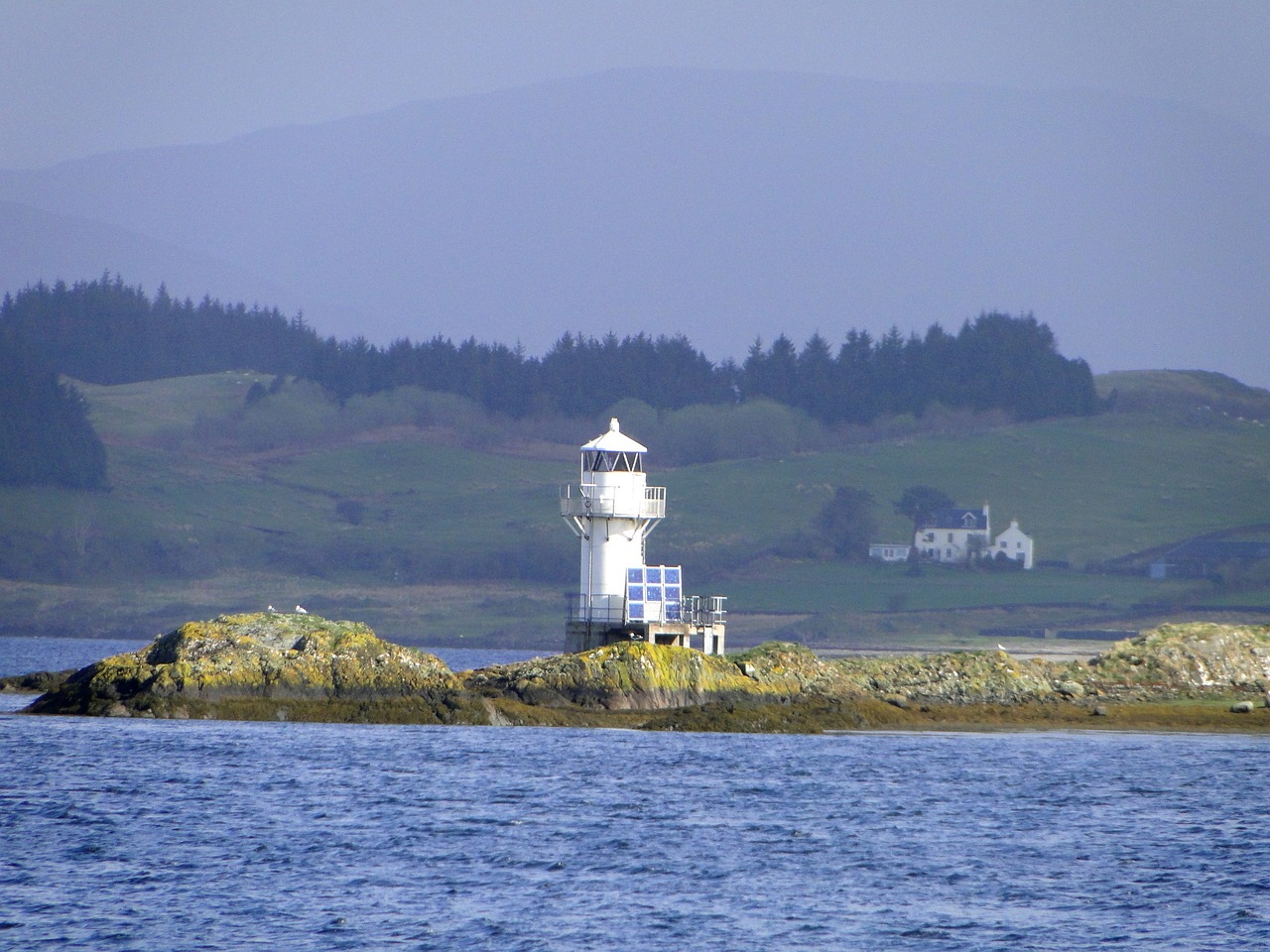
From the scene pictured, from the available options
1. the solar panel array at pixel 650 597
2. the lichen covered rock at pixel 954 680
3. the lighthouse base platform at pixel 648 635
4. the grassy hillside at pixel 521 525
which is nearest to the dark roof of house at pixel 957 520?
the grassy hillside at pixel 521 525

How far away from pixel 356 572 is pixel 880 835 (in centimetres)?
11485

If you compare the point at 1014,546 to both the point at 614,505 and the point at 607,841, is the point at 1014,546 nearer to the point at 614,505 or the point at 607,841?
the point at 614,505

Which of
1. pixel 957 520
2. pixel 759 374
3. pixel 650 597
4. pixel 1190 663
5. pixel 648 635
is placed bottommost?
pixel 1190 663

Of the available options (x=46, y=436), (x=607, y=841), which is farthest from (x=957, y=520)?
(x=607, y=841)

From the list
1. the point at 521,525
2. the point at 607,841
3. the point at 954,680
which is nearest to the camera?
the point at 607,841

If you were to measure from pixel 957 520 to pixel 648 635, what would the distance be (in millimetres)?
92050

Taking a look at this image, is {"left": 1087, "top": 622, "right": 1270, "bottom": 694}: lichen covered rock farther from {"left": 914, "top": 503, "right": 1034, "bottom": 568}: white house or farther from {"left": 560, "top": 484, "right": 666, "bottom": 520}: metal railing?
{"left": 914, "top": 503, "right": 1034, "bottom": 568}: white house

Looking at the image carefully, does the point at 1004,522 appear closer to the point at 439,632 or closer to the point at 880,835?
the point at 439,632

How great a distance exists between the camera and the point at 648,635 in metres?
45.4

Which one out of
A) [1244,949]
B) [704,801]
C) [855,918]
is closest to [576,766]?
[704,801]

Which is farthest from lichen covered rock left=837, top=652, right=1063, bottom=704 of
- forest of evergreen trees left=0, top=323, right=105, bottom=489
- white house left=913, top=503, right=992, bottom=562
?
forest of evergreen trees left=0, top=323, right=105, bottom=489

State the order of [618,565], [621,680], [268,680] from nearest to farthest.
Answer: [268,680] < [621,680] < [618,565]

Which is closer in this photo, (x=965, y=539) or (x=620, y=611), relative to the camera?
(x=620, y=611)

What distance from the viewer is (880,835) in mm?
29750
